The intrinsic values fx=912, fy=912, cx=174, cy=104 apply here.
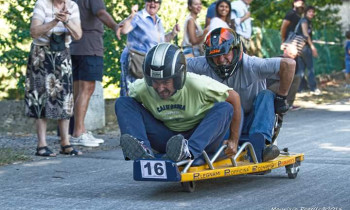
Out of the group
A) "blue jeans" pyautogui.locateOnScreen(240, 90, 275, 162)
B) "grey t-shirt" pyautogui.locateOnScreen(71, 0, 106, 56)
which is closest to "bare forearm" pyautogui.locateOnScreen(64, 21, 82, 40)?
"grey t-shirt" pyautogui.locateOnScreen(71, 0, 106, 56)

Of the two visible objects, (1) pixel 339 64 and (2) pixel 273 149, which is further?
(1) pixel 339 64

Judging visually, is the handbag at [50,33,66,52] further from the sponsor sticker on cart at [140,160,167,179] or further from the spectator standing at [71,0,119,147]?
the sponsor sticker on cart at [140,160,167,179]

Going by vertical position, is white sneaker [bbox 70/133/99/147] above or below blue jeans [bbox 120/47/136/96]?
below

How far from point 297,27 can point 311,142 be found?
605 centimetres

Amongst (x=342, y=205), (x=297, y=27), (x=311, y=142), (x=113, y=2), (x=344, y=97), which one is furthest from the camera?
(x=344, y=97)

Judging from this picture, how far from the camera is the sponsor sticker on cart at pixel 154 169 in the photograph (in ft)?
22.7

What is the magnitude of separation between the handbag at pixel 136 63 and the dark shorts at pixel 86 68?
1.37 feet

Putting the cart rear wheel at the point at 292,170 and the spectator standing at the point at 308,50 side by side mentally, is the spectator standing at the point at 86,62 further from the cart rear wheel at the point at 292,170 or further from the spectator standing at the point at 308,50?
the spectator standing at the point at 308,50

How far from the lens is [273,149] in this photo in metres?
7.79

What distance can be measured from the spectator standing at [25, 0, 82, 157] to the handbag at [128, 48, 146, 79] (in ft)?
4.78

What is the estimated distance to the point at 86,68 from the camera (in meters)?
11.0

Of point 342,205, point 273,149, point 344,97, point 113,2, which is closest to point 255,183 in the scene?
point 273,149

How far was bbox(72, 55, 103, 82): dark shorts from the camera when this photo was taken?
10977 mm

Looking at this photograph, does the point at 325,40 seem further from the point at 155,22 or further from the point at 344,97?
the point at 155,22
